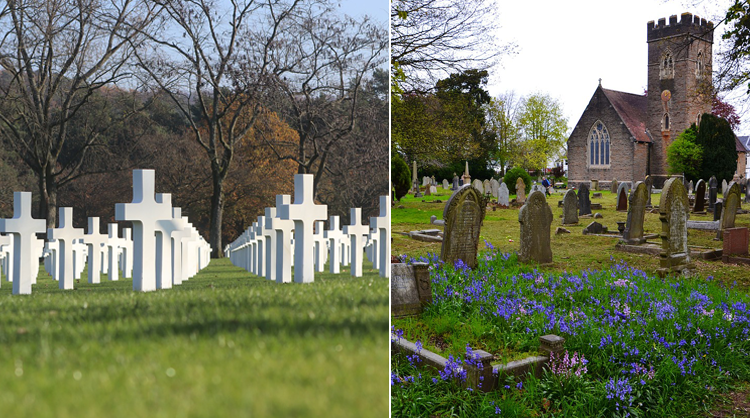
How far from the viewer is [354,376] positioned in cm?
136

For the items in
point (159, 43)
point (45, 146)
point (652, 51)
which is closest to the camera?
point (45, 146)

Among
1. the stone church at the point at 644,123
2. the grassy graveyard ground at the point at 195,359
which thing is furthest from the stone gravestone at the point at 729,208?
the stone church at the point at 644,123

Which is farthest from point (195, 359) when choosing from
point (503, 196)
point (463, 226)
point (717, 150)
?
point (717, 150)

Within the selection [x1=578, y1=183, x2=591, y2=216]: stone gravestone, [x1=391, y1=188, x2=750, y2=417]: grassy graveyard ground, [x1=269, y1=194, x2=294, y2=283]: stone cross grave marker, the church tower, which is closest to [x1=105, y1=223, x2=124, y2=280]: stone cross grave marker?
[x1=269, y1=194, x2=294, y2=283]: stone cross grave marker

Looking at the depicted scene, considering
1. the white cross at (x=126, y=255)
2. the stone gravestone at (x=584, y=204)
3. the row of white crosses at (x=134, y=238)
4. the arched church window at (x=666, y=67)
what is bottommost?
the white cross at (x=126, y=255)

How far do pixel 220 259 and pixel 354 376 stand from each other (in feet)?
26.3

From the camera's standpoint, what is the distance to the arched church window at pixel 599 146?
38938 millimetres

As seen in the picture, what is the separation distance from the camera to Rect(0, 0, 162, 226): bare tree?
134 inches

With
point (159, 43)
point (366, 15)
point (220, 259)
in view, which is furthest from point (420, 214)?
point (159, 43)

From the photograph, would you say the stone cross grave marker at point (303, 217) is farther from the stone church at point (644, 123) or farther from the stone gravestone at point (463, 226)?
the stone church at point (644, 123)

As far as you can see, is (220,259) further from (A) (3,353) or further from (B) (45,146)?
(A) (3,353)

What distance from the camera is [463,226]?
278 inches

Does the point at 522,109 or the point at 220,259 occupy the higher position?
the point at 522,109

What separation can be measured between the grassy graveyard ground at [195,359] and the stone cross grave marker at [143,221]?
0.60 meters
